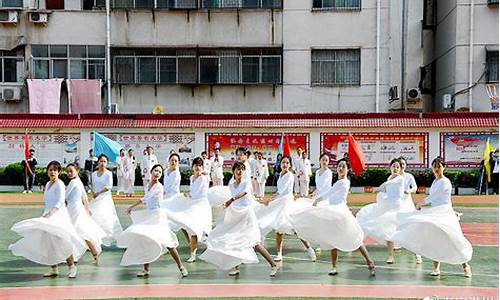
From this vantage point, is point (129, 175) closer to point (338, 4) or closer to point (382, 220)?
point (338, 4)

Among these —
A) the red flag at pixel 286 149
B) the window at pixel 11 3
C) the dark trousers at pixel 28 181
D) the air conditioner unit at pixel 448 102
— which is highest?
the window at pixel 11 3

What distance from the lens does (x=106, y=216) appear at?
12820 millimetres

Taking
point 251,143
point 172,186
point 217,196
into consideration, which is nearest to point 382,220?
point 172,186

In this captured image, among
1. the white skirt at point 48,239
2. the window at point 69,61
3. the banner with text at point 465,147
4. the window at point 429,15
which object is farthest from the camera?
the window at point 429,15

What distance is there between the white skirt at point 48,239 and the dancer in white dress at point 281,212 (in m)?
3.34

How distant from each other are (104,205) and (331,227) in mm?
4513

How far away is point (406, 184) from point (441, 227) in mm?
2795

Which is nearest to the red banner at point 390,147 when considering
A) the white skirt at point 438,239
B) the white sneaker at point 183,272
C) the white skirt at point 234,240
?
the white skirt at point 438,239

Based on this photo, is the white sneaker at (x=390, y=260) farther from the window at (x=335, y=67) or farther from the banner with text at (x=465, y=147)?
the window at (x=335, y=67)

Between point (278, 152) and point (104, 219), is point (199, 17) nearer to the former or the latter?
point (278, 152)

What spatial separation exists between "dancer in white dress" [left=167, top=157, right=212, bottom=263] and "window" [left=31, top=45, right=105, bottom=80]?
63.1ft

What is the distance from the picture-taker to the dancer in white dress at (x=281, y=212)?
1191 centimetres

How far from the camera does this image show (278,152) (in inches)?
1067

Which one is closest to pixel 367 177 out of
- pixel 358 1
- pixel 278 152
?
pixel 278 152
